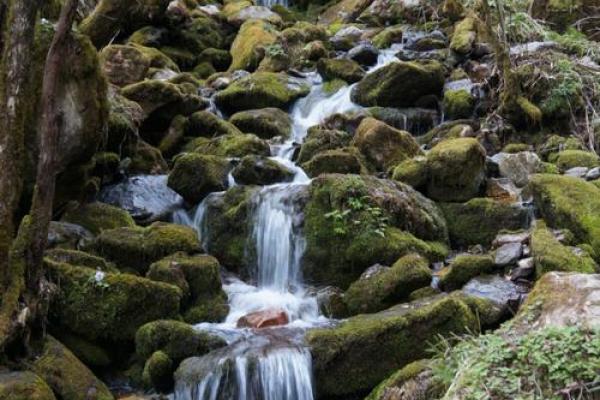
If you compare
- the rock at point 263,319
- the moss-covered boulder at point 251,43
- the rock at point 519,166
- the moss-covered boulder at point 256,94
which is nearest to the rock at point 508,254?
the rock at point 519,166

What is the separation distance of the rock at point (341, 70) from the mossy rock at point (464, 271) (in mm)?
8582

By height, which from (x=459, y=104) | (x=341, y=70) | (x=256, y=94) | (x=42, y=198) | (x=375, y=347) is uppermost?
(x=341, y=70)

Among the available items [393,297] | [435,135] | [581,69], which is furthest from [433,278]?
[581,69]

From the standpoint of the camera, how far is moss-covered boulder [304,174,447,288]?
341 inches

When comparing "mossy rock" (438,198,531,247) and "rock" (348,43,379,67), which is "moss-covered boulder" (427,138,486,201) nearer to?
"mossy rock" (438,198,531,247)

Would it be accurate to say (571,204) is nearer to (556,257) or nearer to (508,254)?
(508,254)

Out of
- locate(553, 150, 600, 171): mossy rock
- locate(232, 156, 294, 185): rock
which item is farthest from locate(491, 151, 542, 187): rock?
locate(232, 156, 294, 185): rock

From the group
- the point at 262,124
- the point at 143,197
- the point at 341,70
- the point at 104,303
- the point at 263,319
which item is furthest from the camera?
the point at 341,70

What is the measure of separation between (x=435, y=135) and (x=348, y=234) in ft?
15.4

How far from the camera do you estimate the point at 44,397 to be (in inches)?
212

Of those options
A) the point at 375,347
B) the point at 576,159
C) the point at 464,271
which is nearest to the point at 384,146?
the point at 576,159

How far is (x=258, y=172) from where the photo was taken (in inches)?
425

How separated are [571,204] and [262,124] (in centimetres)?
683

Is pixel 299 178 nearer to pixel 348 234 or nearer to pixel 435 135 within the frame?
pixel 348 234
